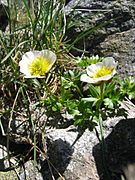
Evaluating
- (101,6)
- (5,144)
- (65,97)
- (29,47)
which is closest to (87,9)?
(101,6)

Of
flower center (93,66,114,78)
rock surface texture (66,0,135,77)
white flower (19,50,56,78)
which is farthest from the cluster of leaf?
rock surface texture (66,0,135,77)

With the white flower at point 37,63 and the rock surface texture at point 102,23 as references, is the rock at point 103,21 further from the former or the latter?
the white flower at point 37,63

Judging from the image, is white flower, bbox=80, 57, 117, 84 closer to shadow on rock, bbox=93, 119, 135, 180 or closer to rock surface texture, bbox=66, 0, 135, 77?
shadow on rock, bbox=93, 119, 135, 180

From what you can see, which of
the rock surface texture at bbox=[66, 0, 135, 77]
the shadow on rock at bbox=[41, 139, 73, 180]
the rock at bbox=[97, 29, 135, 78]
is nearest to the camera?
the shadow on rock at bbox=[41, 139, 73, 180]

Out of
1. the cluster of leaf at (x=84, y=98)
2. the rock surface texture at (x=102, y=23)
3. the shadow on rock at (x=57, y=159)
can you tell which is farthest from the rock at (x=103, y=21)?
the shadow on rock at (x=57, y=159)

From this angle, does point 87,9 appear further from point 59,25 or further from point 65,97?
point 65,97

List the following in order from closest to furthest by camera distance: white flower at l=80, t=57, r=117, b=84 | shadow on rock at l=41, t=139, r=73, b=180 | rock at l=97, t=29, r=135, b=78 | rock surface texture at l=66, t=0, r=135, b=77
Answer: white flower at l=80, t=57, r=117, b=84 → shadow on rock at l=41, t=139, r=73, b=180 → rock at l=97, t=29, r=135, b=78 → rock surface texture at l=66, t=0, r=135, b=77

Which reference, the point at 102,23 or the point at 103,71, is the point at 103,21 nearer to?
the point at 102,23

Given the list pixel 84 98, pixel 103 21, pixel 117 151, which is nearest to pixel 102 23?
pixel 103 21

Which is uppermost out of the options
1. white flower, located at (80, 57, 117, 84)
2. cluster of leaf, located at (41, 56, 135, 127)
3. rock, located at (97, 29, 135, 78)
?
white flower, located at (80, 57, 117, 84)
